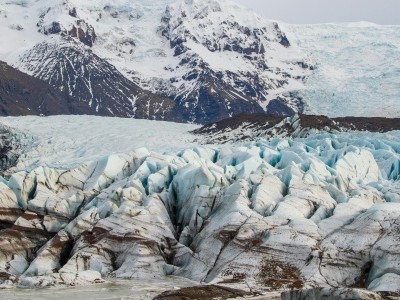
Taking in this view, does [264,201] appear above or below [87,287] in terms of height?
above

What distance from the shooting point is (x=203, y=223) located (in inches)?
1281

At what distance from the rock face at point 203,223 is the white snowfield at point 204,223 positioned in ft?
0.20

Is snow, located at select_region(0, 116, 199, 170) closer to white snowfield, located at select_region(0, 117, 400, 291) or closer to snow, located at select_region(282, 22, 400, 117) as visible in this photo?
white snowfield, located at select_region(0, 117, 400, 291)

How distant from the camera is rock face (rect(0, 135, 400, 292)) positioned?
89.9 feet

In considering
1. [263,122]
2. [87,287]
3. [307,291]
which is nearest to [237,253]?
[87,287]

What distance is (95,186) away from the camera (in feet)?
122

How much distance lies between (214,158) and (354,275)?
18.7 m

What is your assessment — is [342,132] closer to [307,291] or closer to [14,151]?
[14,151]

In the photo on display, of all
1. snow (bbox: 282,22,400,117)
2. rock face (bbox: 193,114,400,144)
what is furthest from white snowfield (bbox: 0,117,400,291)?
snow (bbox: 282,22,400,117)

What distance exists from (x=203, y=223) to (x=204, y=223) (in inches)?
4.2

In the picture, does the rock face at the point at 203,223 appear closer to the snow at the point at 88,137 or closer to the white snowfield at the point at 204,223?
the white snowfield at the point at 204,223

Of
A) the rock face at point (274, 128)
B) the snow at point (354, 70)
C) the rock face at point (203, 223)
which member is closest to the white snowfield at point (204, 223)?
the rock face at point (203, 223)

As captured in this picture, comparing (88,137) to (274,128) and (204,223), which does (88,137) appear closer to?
(274,128)

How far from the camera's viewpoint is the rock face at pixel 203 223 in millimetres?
27406
